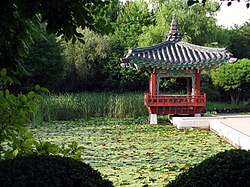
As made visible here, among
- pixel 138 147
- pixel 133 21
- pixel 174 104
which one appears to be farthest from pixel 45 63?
pixel 138 147

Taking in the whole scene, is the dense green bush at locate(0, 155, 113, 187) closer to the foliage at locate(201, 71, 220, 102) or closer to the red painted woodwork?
the red painted woodwork

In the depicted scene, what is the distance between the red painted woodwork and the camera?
39.4 ft

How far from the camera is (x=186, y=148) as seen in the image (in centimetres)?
743

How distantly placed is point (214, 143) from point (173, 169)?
3.02m

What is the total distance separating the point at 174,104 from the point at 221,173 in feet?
32.6

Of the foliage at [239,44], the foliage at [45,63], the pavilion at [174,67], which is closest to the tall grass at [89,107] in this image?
the pavilion at [174,67]

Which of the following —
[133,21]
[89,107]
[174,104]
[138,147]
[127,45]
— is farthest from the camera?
[133,21]

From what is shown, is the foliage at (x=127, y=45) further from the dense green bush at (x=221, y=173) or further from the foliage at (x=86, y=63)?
the dense green bush at (x=221, y=173)

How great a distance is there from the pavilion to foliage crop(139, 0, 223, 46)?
26.2 feet

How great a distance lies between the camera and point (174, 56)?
12.5 m

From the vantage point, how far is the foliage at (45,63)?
16969 mm

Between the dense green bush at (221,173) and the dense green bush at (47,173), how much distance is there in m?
0.42

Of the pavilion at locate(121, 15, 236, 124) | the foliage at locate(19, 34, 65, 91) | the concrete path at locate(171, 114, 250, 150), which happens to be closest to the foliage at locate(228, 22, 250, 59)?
the foliage at locate(19, 34, 65, 91)

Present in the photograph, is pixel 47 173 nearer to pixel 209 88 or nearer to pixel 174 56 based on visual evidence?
pixel 174 56
